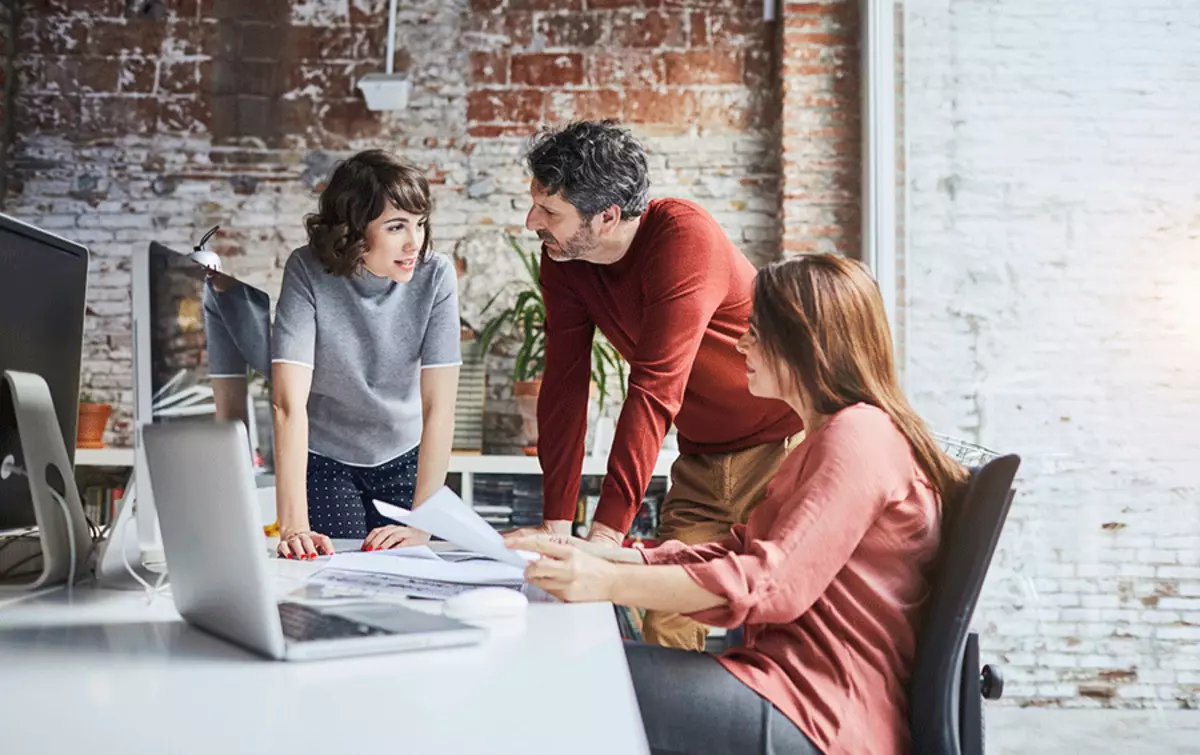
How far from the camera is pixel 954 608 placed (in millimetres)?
1232

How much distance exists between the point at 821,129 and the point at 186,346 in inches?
128

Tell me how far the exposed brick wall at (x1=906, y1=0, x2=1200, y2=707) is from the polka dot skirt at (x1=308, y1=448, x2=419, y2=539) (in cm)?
182

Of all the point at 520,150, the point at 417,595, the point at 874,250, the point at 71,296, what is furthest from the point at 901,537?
the point at 520,150

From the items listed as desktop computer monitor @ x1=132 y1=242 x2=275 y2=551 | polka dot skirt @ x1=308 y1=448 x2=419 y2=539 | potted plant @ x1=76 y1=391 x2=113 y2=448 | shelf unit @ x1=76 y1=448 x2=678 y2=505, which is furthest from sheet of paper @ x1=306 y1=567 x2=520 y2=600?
potted plant @ x1=76 y1=391 x2=113 y2=448

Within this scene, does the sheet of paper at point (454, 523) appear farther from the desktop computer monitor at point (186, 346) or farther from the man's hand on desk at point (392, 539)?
the man's hand on desk at point (392, 539)

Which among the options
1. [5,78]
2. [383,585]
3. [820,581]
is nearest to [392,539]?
[383,585]

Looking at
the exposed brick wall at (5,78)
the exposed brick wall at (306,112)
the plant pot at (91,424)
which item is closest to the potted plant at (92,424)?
the plant pot at (91,424)

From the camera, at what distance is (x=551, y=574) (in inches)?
47.9

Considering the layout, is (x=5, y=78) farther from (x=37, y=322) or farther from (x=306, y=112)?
(x=37, y=322)

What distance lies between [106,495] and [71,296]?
2.87 metres

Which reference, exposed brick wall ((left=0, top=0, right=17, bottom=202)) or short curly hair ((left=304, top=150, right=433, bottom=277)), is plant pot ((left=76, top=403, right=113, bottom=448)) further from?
short curly hair ((left=304, top=150, right=433, bottom=277))

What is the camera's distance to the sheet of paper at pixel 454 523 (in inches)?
44.4

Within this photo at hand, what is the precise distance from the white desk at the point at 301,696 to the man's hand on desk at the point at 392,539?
0.58 metres

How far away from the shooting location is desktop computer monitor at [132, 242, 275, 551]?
1.17 m
